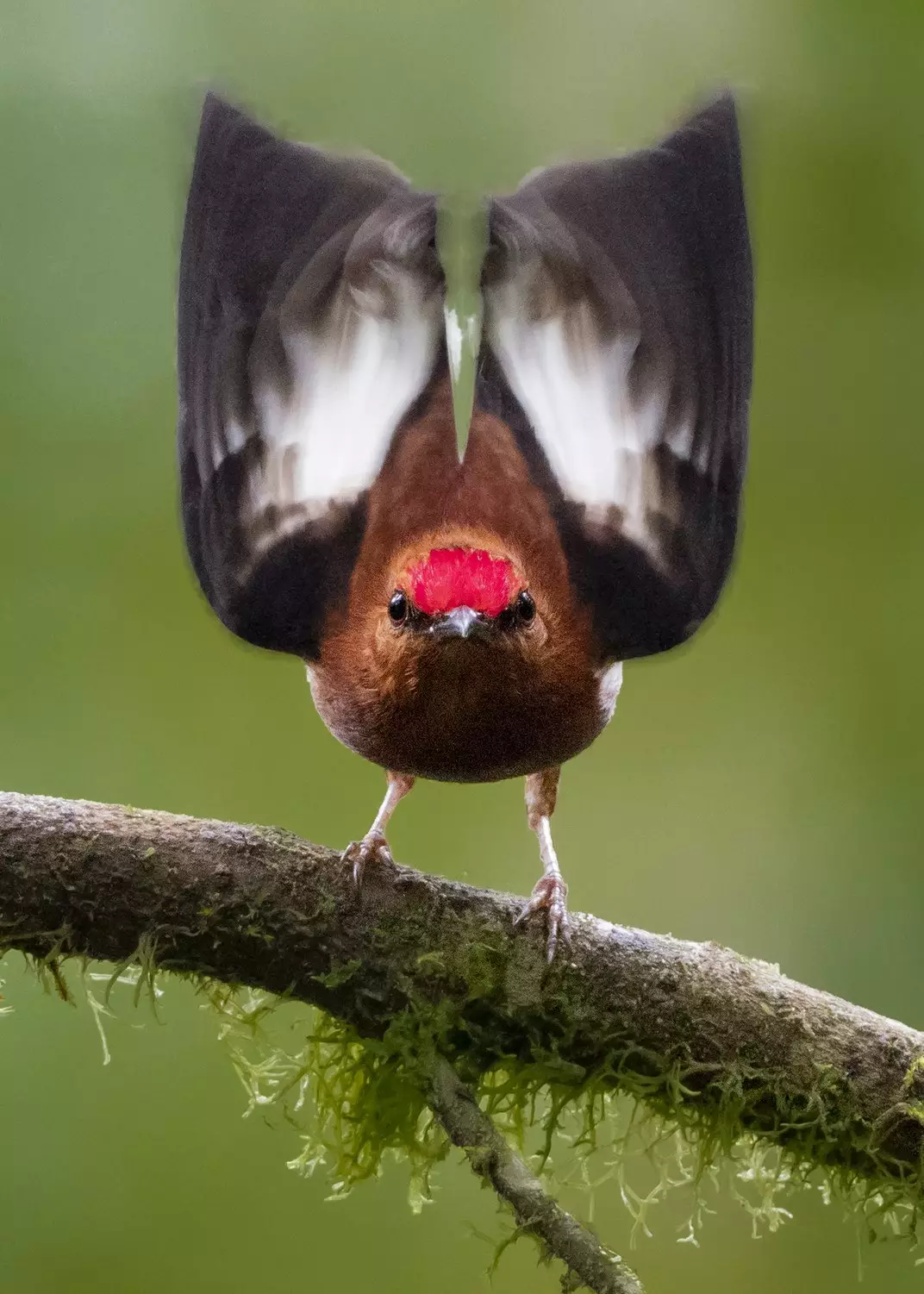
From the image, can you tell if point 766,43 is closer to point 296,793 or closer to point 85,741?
point 296,793

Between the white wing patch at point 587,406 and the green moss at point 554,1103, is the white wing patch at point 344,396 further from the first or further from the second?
the green moss at point 554,1103

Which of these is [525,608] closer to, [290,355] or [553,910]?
[553,910]

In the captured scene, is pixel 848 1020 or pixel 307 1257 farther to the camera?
pixel 307 1257

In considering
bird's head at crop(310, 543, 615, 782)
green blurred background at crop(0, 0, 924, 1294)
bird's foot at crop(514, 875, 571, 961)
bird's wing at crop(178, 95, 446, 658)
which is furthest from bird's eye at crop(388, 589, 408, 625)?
green blurred background at crop(0, 0, 924, 1294)

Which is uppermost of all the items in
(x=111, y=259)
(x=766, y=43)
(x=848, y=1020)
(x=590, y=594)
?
(x=766, y=43)

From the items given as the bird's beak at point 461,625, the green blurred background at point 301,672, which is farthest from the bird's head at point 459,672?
the green blurred background at point 301,672

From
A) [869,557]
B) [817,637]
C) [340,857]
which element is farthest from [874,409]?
[340,857]

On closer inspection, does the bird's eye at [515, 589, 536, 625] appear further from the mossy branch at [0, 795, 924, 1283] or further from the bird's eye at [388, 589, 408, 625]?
the mossy branch at [0, 795, 924, 1283]

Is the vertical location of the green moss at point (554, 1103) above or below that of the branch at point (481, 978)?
below
